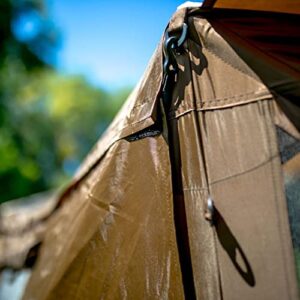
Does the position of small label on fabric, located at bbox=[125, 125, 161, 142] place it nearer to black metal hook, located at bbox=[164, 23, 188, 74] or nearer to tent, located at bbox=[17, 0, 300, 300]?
tent, located at bbox=[17, 0, 300, 300]

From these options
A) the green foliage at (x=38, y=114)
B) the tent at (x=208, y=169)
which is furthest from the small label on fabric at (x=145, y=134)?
the green foliage at (x=38, y=114)

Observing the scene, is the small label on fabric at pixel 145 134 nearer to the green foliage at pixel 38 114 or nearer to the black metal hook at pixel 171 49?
the black metal hook at pixel 171 49

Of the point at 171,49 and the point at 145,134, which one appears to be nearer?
the point at 171,49

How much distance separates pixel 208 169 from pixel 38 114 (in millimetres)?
25455

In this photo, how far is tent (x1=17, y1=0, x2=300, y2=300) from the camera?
64.0 inches

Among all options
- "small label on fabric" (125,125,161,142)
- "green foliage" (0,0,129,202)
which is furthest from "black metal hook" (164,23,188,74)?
"green foliage" (0,0,129,202)

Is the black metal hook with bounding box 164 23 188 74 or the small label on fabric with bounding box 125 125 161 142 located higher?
the black metal hook with bounding box 164 23 188 74

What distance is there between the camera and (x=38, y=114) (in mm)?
26047

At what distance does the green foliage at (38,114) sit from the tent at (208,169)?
1171 centimetres

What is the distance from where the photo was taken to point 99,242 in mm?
2320

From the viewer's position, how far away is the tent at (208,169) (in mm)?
1626

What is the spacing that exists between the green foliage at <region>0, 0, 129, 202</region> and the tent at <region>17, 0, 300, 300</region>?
38.4ft

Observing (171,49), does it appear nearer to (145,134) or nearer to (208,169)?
(145,134)

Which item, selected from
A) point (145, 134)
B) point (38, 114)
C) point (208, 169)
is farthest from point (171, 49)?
point (38, 114)
